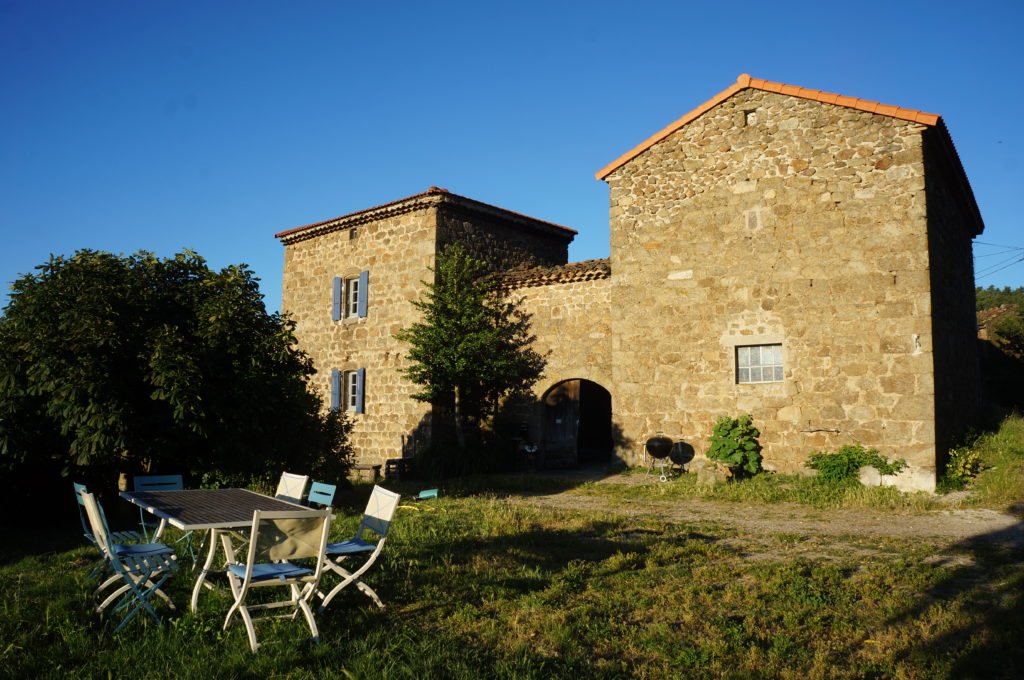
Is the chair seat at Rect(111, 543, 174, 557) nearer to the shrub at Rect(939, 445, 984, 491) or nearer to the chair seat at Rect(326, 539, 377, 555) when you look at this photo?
the chair seat at Rect(326, 539, 377, 555)

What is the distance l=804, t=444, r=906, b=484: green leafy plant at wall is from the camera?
10656 millimetres

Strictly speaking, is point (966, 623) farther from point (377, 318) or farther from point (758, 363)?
point (377, 318)

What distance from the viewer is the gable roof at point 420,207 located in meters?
15.0

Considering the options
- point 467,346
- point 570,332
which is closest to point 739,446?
point 570,332

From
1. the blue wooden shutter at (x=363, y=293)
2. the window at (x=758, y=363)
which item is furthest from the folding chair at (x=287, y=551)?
→ the blue wooden shutter at (x=363, y=293)

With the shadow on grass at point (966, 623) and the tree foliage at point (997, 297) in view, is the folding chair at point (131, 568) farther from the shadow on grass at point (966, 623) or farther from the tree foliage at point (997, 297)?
the tree foliage at point (997, 297)

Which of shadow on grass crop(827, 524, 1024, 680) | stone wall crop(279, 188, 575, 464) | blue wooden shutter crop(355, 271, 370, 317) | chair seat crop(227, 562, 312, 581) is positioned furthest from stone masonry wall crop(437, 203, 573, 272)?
shadow on grass crop(827, 524, 1024, 680)

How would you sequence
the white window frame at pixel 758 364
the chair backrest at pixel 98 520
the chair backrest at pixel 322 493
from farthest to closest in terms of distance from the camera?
the white window frame at pixel 758 364
the chair backrest at pixel 322 493
the chair backrest at pixel 98 520

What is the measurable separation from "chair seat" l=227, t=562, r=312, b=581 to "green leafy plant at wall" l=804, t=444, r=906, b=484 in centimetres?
861

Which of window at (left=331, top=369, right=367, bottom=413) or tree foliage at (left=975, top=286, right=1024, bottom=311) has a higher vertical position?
tree foliage at (left=975, top=286, right=1024, bottom=311)

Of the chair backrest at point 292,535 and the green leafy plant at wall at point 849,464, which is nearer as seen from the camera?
the chair backrest at point 292,535

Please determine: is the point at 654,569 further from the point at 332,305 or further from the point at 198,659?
the point at 332,305

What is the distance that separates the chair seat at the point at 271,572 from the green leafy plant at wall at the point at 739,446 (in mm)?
8391

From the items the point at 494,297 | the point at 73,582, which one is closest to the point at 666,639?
the point at 73,582
